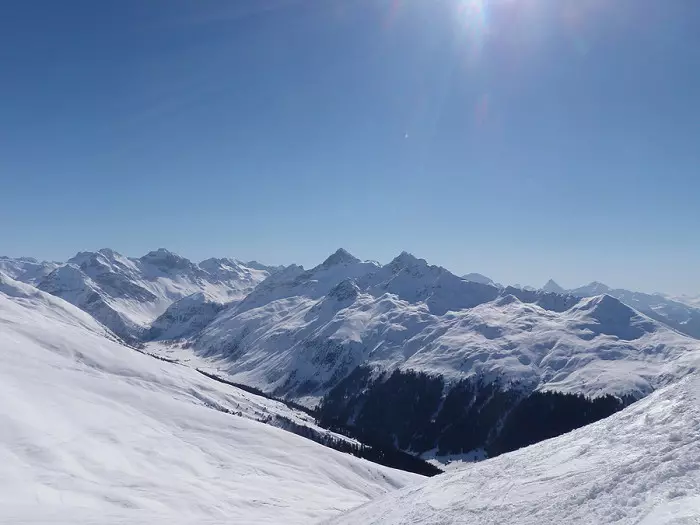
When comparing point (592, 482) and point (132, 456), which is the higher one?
point (592, 482)

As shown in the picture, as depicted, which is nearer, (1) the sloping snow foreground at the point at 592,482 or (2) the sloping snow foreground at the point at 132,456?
(1) the sloping snow foreground at the point at 592,482

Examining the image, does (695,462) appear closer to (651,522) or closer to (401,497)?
(651,522)

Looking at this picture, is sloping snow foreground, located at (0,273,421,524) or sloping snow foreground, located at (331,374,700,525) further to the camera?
sloping snow foreground, located at (0,273,421,524)

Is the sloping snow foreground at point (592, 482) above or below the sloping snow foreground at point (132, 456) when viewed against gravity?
above

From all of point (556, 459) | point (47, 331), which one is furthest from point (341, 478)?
point (47, 331)

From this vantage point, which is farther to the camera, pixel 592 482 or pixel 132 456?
pixel 132 456
